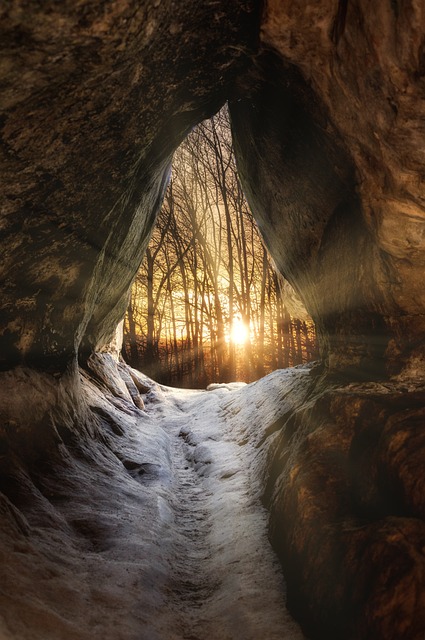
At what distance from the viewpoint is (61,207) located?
12.3ft

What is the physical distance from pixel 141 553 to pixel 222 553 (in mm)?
835

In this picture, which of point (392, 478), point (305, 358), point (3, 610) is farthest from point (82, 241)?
point (305, 358)

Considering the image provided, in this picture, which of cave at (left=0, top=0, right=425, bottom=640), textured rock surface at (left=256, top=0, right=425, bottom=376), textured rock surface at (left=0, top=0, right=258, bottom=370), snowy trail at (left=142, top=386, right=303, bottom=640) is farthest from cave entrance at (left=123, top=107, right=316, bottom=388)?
textured rock surface at (left=256, top=0, right=425, bottom=376)

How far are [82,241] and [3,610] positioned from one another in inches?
136

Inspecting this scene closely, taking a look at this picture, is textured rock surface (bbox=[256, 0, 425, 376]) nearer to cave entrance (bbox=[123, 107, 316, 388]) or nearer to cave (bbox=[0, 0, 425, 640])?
cave (bbox=[0, 0, 425, 640])

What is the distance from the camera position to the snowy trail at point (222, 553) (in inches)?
109

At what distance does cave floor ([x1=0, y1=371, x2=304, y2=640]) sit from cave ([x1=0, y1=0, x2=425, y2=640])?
2 centimetres

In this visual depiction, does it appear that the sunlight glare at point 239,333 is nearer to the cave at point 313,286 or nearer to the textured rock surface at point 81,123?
the cave at point 313,286

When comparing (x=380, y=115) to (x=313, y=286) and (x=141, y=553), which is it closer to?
(x=313, y=286)

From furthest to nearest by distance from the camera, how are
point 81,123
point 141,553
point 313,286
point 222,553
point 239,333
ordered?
point 239,333 < point 313,286 < point 222,553 < point 141,553 < point 81,123

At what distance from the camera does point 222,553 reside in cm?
369

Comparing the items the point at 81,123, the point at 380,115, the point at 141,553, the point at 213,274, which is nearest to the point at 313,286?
the point at 380,115

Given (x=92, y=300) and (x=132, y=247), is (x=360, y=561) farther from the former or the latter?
(x=132, y=247)

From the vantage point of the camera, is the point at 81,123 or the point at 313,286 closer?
the point at 81,123
